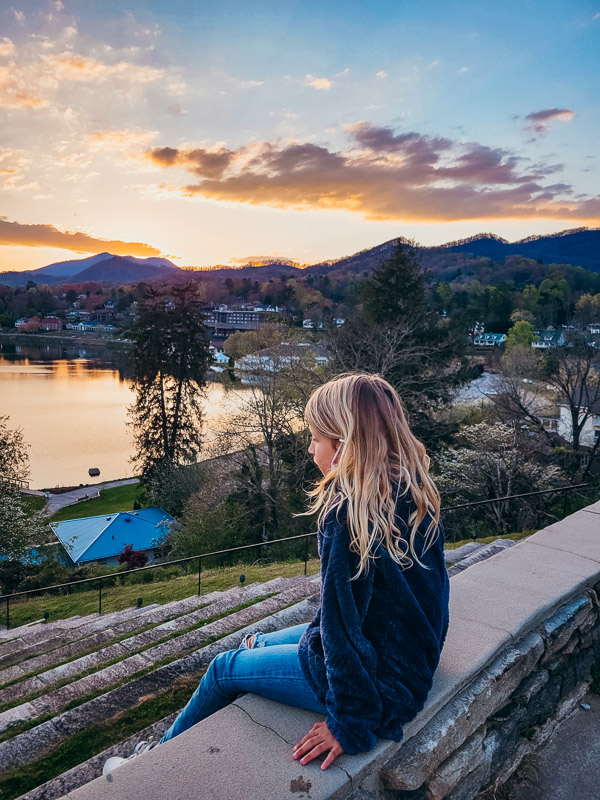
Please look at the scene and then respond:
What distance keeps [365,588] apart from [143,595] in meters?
7.55

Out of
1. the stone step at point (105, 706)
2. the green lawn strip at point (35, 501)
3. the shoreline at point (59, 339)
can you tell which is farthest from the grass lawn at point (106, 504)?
the shoreline at point (59, 339)

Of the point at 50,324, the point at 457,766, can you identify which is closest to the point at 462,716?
the point at 457,766

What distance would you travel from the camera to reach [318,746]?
1665mm

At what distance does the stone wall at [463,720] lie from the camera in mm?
1608

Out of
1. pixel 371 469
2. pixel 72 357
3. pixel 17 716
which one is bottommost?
pixel 72 357

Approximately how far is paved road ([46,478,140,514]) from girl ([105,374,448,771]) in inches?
920

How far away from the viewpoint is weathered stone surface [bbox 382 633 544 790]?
1.75m

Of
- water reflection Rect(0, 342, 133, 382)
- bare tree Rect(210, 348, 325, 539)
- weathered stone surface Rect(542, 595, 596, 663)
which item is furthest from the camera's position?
water reflection Rect(0, 342, 133, 382)

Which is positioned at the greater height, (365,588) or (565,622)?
(365,588)

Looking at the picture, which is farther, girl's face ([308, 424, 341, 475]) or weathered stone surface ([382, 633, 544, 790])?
girl's face ([308, 424, 341, 475])

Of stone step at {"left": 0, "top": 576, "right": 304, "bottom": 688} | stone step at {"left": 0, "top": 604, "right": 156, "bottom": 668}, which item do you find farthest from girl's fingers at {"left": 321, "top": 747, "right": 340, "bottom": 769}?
stone step at {"left": 0, "top": 604, "right": 156, "bottom": 668}

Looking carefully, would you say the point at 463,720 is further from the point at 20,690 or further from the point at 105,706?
the point at 20,690

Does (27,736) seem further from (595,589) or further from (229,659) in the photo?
(595,589)

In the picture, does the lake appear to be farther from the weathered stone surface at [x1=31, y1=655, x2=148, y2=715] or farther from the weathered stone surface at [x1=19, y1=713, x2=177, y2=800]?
the weathered stone surface at [x1=19, y1=713, x2=177, y2=800]
